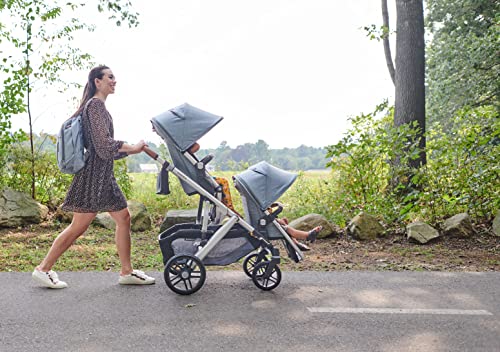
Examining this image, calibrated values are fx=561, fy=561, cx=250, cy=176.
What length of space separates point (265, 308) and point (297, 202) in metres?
5.48

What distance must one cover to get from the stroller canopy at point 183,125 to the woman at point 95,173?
24 centimetres

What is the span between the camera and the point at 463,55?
1552 centimetres

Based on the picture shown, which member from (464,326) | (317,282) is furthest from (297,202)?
(464,326)

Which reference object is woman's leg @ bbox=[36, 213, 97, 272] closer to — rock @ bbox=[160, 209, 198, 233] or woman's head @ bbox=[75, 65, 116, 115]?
woman's head @ bbox=[75, 65, 116, 115]

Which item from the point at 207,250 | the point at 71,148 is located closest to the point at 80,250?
the point at 71,148

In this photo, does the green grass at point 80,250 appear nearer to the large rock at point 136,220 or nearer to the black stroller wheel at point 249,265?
the large rock at point 136,220

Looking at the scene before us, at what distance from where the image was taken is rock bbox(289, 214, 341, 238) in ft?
26.2

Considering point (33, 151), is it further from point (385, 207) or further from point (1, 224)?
point (385, 207)

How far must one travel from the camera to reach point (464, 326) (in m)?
4.33

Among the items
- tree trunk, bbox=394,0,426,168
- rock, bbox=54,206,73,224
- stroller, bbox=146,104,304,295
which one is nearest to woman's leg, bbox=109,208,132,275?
stroller, bbox=146,104,304,295

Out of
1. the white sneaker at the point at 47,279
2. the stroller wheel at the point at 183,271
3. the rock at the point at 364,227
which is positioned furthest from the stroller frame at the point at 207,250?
the rock at the point at 364,227

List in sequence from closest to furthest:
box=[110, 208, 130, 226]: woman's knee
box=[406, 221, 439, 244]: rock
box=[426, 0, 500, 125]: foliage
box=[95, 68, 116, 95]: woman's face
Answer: box=[95, 68, 116, 95]: woman's face
box=[110, 208, 130, 226]: woman's knee
box=[406, 221, 439, 244]: rock
box=[426, 0, 500, 125]: foliage

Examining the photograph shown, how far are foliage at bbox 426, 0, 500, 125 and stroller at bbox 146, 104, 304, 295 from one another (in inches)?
391

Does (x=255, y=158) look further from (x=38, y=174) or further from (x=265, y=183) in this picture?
(x=265, y=183)
